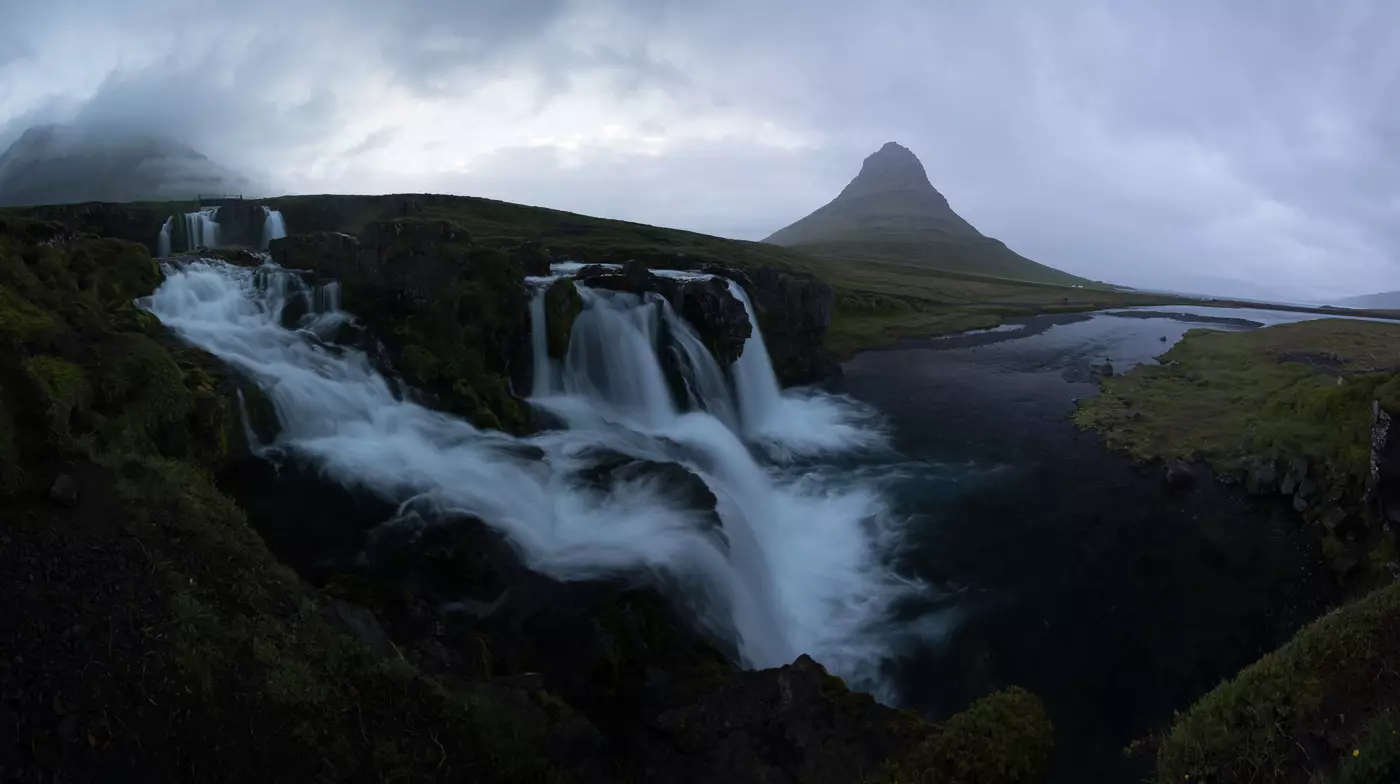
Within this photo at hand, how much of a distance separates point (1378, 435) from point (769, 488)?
1759 centimetres

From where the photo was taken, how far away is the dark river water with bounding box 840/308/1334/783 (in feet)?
48.7

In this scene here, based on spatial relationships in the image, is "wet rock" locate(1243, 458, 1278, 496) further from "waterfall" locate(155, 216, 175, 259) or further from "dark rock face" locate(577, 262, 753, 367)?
"waterfall" locate(155, 216, 175, 259)

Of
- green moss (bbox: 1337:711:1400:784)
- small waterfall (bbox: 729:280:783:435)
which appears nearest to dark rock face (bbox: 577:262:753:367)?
small waterfall (bbox: 729:280:783:435)

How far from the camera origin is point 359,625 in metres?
9.20

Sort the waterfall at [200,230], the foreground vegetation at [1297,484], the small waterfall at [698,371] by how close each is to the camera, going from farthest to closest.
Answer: the waterfall at [200,230]
the small waterfall at [698,371]
the foreground vegetation at [1297,484]

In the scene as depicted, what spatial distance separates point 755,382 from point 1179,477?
67.9ft

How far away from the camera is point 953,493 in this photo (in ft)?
80.5

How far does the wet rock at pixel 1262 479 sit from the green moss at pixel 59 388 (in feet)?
97.8

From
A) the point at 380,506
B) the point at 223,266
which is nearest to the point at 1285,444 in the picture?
the point at 380,506

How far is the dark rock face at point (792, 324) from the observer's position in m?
44.7

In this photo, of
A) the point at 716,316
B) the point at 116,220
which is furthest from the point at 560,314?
the point at 116,220

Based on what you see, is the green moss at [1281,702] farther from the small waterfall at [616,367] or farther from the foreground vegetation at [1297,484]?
the small waterfall at [616,367]

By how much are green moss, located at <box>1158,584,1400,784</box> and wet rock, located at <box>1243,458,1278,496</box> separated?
59.6ft

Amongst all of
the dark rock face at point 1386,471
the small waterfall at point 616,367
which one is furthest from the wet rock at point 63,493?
the dark rock face at point 1386,471
